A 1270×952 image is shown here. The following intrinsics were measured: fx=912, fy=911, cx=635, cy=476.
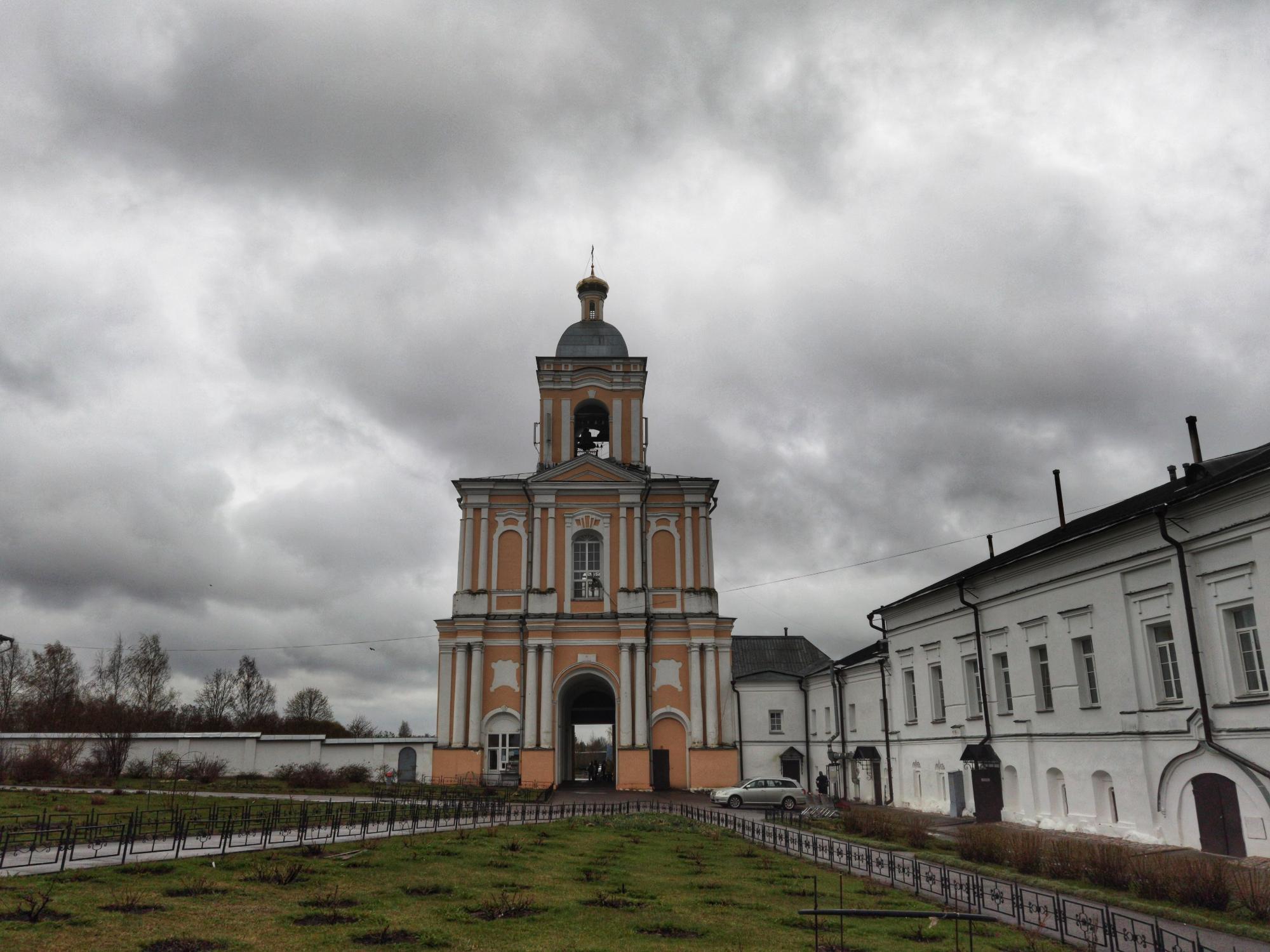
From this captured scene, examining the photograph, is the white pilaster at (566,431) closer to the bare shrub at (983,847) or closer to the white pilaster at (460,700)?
the white pilaster at (460,700)

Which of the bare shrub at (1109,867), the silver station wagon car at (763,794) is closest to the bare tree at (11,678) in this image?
the silver station wagon car at (763,794)

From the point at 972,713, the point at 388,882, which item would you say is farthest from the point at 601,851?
the point at 972,713

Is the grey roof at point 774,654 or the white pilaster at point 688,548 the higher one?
the white pilaster at point 688,548

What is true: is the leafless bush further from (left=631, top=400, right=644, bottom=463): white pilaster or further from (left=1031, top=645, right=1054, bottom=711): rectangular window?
(left=631, top=400, right=644, bottom=463): white pilaster

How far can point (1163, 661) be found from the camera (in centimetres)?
1958

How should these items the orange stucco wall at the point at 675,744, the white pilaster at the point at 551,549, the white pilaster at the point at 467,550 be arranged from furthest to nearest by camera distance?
the white pilaster at the point at 551,549 → the white pilaster at the point at 467,550 → the orange stucco wall at the point at 675,744

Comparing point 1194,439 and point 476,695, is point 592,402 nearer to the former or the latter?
point 476,695

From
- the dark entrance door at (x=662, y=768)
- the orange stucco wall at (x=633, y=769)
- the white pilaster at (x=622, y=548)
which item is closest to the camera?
the orange stucco wall at (x=633, y=769)

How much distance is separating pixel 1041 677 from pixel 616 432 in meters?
26.3

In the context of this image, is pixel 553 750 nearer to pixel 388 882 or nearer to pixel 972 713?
pixel 972 713

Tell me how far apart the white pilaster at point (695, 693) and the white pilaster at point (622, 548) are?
4.29m

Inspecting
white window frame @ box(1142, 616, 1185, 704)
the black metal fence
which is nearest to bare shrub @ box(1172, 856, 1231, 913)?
the black metal fence

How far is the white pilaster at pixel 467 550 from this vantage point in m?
41.7

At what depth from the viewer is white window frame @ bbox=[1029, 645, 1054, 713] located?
23.5 metres
